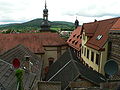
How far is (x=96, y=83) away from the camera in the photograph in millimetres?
15758

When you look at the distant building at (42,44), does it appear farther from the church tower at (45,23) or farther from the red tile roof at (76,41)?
the church tower at (45,23)

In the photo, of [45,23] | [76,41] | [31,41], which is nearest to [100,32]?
[31,41]

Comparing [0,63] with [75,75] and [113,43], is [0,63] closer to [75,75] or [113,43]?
[75,75]

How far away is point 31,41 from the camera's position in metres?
32.8

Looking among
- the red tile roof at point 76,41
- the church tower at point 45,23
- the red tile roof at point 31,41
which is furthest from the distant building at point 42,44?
the church tower at point 45,23

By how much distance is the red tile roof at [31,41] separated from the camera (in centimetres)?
3168

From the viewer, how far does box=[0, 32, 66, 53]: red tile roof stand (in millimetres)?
31681

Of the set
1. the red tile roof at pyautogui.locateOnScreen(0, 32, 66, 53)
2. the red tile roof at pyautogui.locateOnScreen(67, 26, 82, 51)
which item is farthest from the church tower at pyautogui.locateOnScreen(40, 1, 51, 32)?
the red tile roof at pyautogui.locateOnScreen(0, 32, 66, 53)

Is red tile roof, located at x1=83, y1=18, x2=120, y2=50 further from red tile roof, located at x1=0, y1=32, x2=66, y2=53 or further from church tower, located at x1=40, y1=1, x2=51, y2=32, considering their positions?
church tower, located at x1=40, y1=1, x2=51, y2=32

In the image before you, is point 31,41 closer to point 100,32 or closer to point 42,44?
point 42,44

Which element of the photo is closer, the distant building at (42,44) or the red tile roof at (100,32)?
the red tile roof at (100,32)

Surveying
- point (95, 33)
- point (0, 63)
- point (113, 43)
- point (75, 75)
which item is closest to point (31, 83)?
point (0, 63)

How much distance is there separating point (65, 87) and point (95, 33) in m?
16.0

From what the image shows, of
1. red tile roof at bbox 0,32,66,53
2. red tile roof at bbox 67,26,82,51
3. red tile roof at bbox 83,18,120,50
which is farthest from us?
red tile roof at bbox 67,26,82,51
